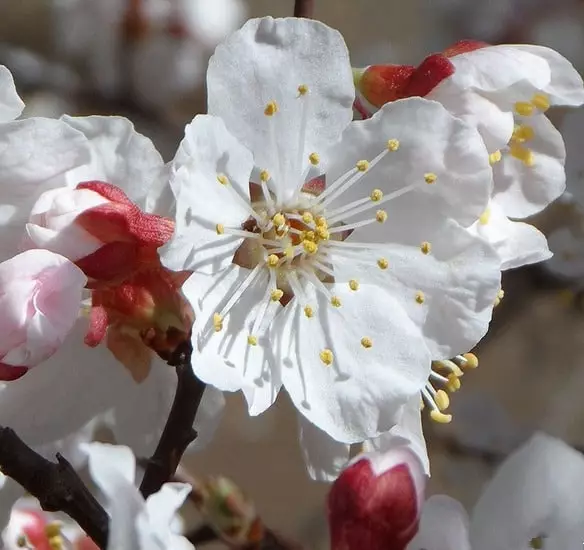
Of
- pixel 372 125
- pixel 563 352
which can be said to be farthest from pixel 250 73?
pixel 563 352

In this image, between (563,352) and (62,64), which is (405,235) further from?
(563,352)

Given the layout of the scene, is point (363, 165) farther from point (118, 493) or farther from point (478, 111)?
point (118, 493)

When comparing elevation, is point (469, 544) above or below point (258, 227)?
below

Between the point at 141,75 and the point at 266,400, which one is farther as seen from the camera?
the point at 141,75

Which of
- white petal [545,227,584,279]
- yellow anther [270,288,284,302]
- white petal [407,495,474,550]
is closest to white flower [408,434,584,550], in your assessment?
white petal [407,495,474,550]

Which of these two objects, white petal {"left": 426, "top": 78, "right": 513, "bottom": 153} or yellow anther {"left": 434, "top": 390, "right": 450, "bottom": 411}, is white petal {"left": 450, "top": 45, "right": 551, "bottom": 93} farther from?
yellow anther {"left": 434, "top": 390, "right": 450, "bottom": 411}

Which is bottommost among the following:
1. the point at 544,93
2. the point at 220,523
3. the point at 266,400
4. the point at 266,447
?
the point at 266,447

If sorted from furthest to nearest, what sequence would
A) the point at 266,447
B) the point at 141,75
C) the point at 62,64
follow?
the point at 266,447 → the point at 62,64 → the point at 141,75

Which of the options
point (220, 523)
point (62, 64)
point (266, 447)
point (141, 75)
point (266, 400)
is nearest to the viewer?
point (266, 400)
